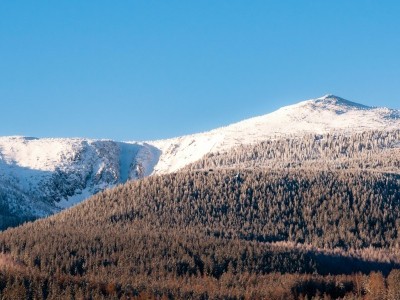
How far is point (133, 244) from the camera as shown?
605 ft

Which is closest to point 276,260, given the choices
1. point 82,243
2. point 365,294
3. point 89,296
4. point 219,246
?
point 219,246

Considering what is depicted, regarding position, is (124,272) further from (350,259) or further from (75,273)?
(350,259)

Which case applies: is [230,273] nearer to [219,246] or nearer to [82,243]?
[219,246]

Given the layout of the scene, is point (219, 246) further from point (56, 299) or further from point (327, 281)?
point (56, 299)

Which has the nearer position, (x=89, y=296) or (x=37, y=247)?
(x=89, y=296)

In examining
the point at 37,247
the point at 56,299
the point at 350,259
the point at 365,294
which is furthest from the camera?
Result: the point at 350,259

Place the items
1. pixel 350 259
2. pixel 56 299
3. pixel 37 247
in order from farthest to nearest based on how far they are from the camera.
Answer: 1. pixel 350 259
2. pixel 37 247
3. pixel 56 299

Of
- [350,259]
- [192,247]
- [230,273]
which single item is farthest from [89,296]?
[350,259]

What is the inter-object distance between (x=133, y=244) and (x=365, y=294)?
2104 inches

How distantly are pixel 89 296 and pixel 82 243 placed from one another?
4977 centimetres

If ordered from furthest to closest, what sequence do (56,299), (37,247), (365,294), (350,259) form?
1. (350,259)
2. (37,247)
3. (365,294)
4. (56,299)

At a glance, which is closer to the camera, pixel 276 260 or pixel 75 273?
pixel 75 273

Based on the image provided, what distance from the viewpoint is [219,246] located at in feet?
615

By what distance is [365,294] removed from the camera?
160750mm
